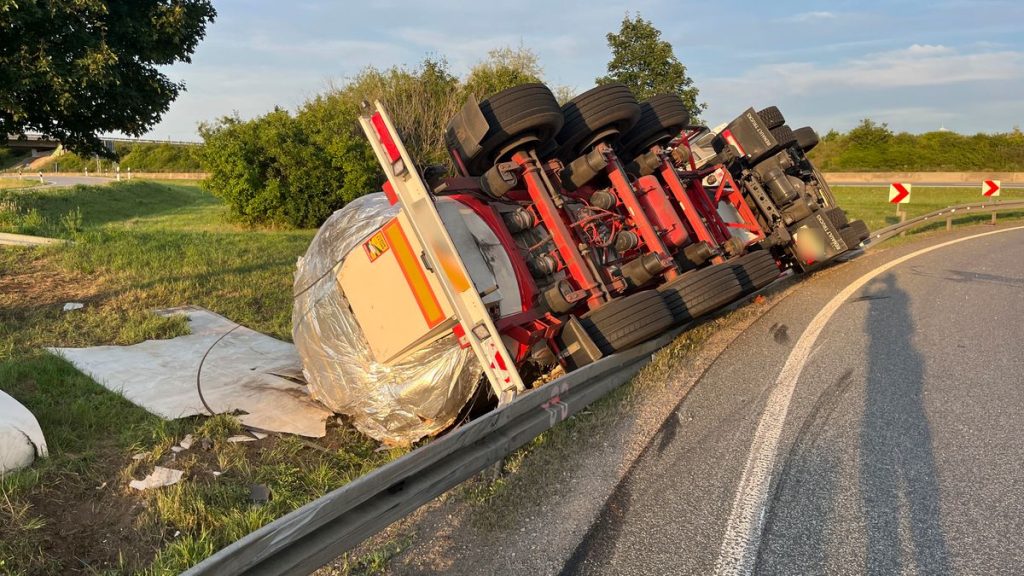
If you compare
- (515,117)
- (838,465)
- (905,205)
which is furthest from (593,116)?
(905,205)

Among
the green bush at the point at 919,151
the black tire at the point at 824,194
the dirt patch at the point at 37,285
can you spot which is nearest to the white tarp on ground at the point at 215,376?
the dirt patch at the point at 37,285

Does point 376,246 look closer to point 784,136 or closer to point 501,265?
point 501,265

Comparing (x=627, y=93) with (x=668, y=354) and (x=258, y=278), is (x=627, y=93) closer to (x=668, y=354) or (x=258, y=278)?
(x=668, y=354)

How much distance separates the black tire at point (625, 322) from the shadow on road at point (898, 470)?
138 cm

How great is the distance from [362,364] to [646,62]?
52.8 ft

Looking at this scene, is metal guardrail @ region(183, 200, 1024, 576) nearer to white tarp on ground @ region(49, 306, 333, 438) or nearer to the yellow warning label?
the yellow warning label

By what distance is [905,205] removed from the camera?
23.0 meters

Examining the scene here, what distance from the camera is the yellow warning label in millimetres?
4199

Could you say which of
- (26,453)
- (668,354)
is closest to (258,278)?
(26,453)

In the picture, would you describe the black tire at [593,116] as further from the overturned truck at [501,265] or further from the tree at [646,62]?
the tree at [646,62]

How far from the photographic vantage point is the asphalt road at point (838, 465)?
2.58 metres

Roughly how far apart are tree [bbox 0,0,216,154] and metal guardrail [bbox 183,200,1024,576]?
29.0ft

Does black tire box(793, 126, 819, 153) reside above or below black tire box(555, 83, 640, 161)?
below

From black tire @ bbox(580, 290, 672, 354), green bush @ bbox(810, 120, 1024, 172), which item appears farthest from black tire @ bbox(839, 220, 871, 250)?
green bush @ bbox(810, 120, 1024, 172)
